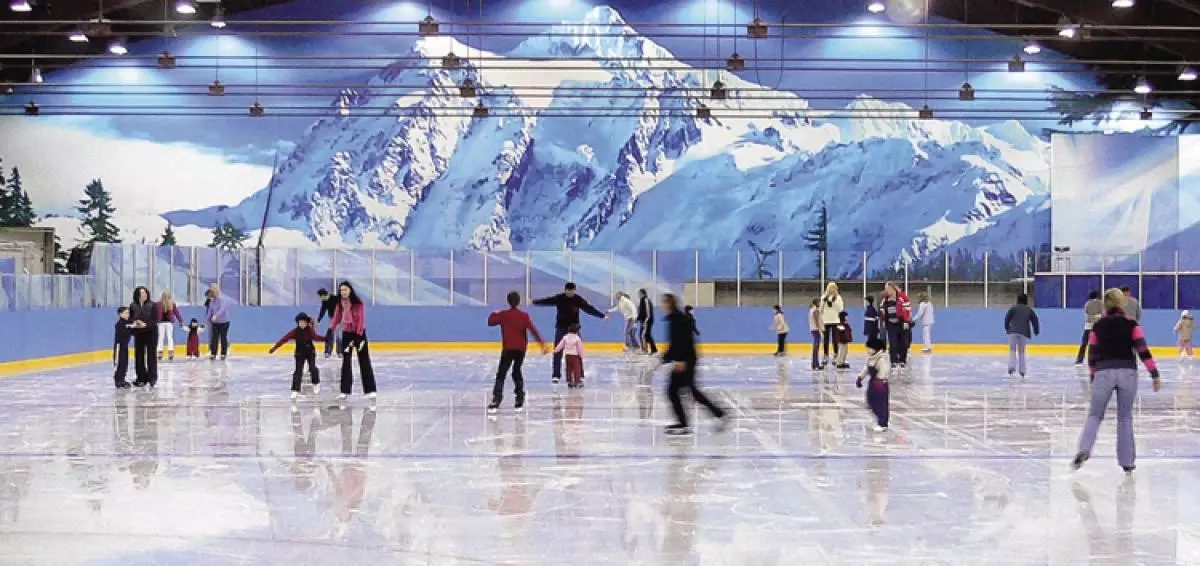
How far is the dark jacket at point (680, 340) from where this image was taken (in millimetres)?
11523

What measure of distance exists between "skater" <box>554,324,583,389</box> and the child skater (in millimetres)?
5895

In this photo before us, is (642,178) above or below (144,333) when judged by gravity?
above

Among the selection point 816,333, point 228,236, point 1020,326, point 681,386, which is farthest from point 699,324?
point 681,386

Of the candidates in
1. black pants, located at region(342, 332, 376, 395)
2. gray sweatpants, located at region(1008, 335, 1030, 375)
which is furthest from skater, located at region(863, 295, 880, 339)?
black pants, located at region(342, 332, 376, 395)

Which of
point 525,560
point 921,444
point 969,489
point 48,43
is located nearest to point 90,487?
point 525,560

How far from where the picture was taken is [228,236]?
37062mm

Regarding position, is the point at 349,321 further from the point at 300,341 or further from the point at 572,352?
the point at 572,352

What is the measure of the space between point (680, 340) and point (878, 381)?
1.93m

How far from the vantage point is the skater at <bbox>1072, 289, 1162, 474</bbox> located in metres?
8.78

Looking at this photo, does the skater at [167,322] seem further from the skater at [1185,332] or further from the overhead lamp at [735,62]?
the skater at [1185,332]

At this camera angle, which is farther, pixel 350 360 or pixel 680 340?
pixel 350 360

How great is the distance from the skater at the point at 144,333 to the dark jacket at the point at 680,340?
8.36m

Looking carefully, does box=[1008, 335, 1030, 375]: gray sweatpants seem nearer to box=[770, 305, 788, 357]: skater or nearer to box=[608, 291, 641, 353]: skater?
box=[770, 305, 788, 357]: skater

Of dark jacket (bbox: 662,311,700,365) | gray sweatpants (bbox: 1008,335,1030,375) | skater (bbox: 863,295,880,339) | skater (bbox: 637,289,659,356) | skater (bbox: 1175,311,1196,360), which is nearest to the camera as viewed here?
dark jacket (bbox: 662,311,700,365)
